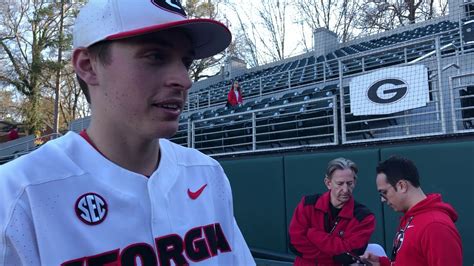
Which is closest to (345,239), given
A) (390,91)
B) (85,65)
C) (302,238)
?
(302,238)

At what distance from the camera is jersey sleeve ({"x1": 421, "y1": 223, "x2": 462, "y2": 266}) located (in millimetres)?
2453

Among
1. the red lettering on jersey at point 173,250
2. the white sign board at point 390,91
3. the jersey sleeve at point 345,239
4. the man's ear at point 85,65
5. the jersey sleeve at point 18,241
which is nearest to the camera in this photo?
the jersey sleeve at point 18,241

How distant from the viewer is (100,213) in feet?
3.60

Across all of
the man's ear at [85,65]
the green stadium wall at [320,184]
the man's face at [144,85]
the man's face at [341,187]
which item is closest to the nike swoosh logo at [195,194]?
the man's face at [144,85]

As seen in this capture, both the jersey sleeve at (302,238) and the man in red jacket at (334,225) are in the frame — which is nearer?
the man in red jacket at (334,225)

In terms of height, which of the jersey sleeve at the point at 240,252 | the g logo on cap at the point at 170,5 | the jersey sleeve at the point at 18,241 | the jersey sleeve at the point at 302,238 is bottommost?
the jersey sleeve at the point at 302,238

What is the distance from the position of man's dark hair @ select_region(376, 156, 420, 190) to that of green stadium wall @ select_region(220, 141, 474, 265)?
269 cm

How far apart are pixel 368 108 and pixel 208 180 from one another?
5373mm

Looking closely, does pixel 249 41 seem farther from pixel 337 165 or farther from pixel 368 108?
pixel 337 165

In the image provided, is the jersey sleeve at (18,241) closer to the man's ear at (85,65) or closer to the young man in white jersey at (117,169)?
the young man in white jersey at (117,169)

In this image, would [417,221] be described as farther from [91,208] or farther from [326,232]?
[91,208]

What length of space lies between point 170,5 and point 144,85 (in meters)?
0.23

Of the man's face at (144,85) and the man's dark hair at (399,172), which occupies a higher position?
the man's face at (144,85)

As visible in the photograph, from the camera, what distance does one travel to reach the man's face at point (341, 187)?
11.9ft
